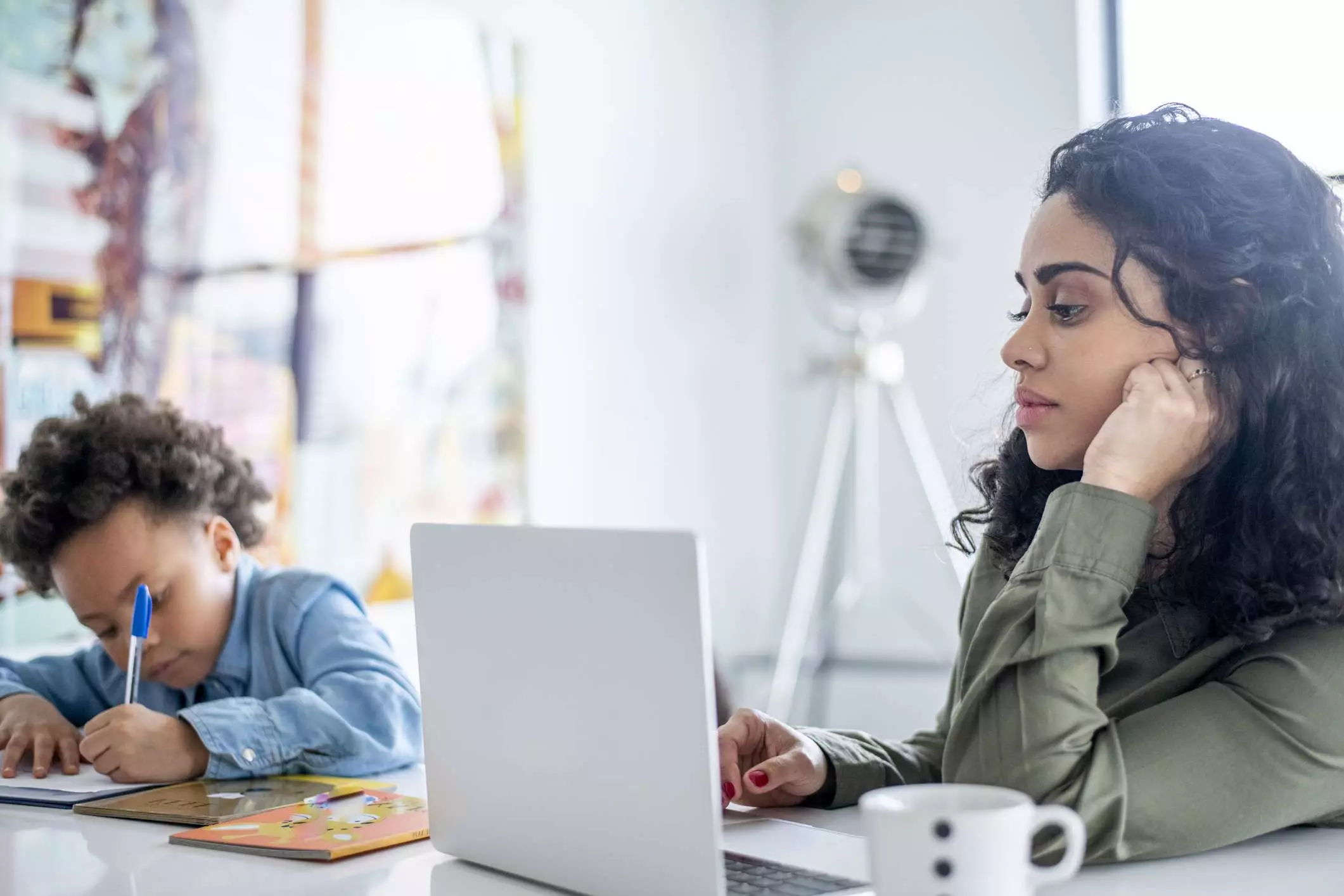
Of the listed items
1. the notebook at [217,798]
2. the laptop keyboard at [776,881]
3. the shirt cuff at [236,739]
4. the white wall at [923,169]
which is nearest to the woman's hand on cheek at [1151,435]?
the laptop keyboard at [776,881]

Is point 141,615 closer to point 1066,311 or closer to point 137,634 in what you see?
point 137,634

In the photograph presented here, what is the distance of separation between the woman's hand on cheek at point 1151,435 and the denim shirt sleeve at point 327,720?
2.28 feet

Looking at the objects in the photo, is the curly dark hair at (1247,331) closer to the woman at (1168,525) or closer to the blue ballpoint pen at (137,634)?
the woman at (1168,525)

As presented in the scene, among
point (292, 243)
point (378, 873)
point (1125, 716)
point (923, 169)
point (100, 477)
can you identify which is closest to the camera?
point (378, 873)

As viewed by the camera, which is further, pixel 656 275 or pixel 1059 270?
pixel 656 275

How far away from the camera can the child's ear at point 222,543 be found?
1.49 metres

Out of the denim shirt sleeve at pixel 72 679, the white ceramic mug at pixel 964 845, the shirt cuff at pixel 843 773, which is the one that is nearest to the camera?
the white ceramic mug at pixel 964 845

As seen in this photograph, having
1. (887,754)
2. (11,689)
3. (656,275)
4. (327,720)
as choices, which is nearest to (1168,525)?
(887,754)

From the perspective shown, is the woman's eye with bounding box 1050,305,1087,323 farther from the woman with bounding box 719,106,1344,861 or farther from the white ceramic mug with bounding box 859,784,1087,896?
the white ceramic mug with bounding box 859,784,1087,896

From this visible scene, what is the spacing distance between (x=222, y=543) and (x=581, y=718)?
86cm

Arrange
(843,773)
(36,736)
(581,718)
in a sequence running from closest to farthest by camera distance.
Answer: (581,718)
(843,773)
(36,736)

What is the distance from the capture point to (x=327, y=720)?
4.19 feet

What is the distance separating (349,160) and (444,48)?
380mm

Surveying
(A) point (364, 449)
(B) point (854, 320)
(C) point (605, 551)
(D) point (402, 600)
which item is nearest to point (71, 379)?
Result: (A) point (364, 449)
